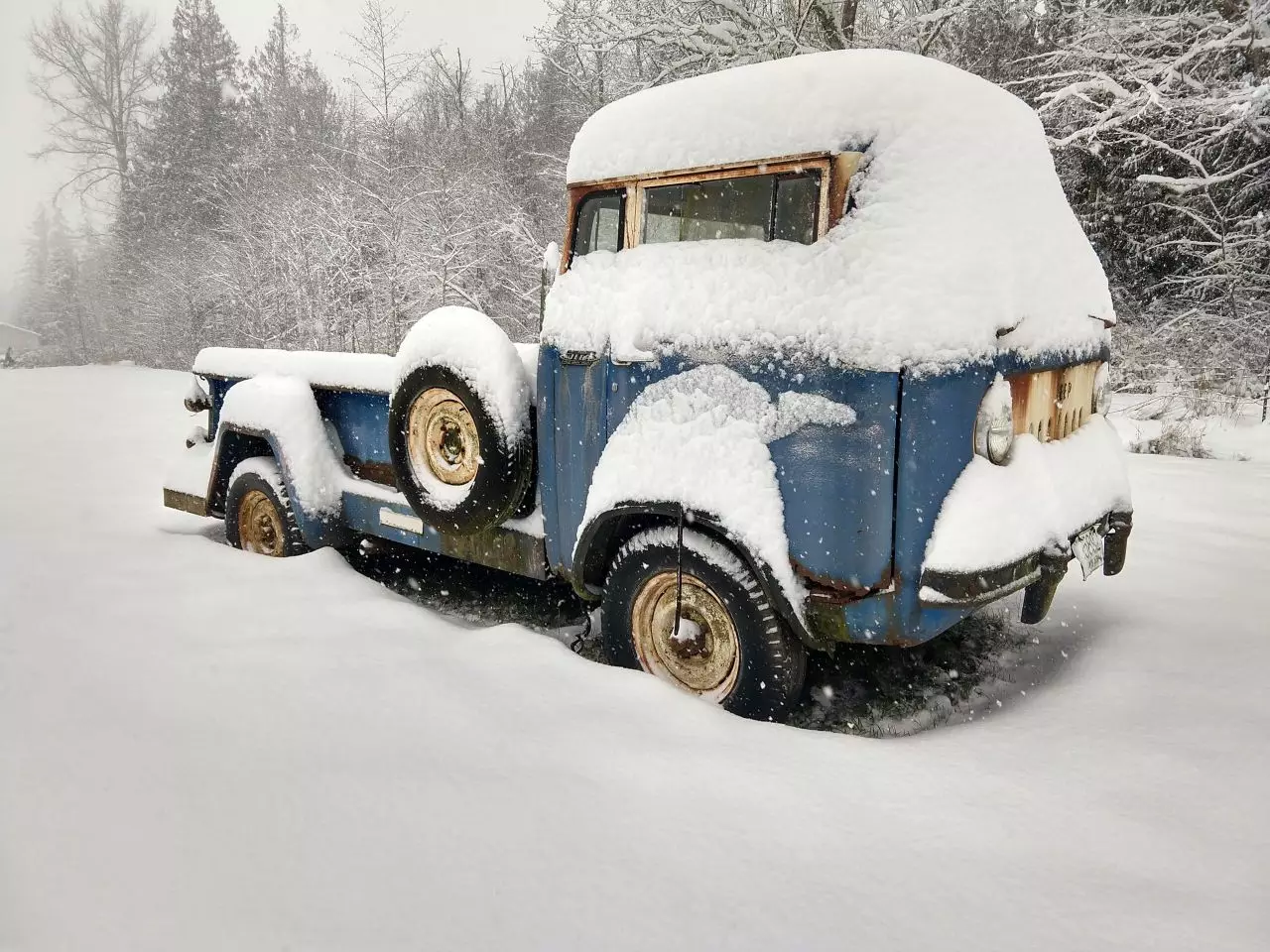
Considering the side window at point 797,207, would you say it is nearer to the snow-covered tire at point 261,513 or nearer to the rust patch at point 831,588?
the rust patch at point 831,588

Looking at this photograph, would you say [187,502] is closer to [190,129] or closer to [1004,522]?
[1004,522]

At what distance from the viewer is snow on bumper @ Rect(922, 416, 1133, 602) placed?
2498 millimetres

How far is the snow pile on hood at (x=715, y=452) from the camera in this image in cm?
275

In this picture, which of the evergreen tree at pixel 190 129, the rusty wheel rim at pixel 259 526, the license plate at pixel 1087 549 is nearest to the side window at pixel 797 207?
the license plate at pixel 1087 549

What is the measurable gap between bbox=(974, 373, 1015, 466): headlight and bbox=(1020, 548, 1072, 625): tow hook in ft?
1.41

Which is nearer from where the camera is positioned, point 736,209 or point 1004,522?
point 1004,522

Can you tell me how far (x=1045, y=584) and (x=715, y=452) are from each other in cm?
140

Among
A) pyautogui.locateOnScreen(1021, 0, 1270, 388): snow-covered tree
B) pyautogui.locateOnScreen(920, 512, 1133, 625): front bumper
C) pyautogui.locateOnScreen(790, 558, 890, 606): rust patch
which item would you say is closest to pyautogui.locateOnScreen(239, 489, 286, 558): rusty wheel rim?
pyautogui.locateOnScreen(790, 558, 890, 606): rust patch

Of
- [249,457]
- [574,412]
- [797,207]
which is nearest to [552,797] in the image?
[574,412]

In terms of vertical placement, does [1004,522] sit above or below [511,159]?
below

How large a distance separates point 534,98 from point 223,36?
13.8 meters

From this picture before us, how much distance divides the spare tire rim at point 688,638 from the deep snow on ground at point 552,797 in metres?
0.31

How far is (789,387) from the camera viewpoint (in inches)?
108

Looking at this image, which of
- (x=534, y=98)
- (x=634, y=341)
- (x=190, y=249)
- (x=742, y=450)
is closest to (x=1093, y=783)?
(x=742, y=450)
